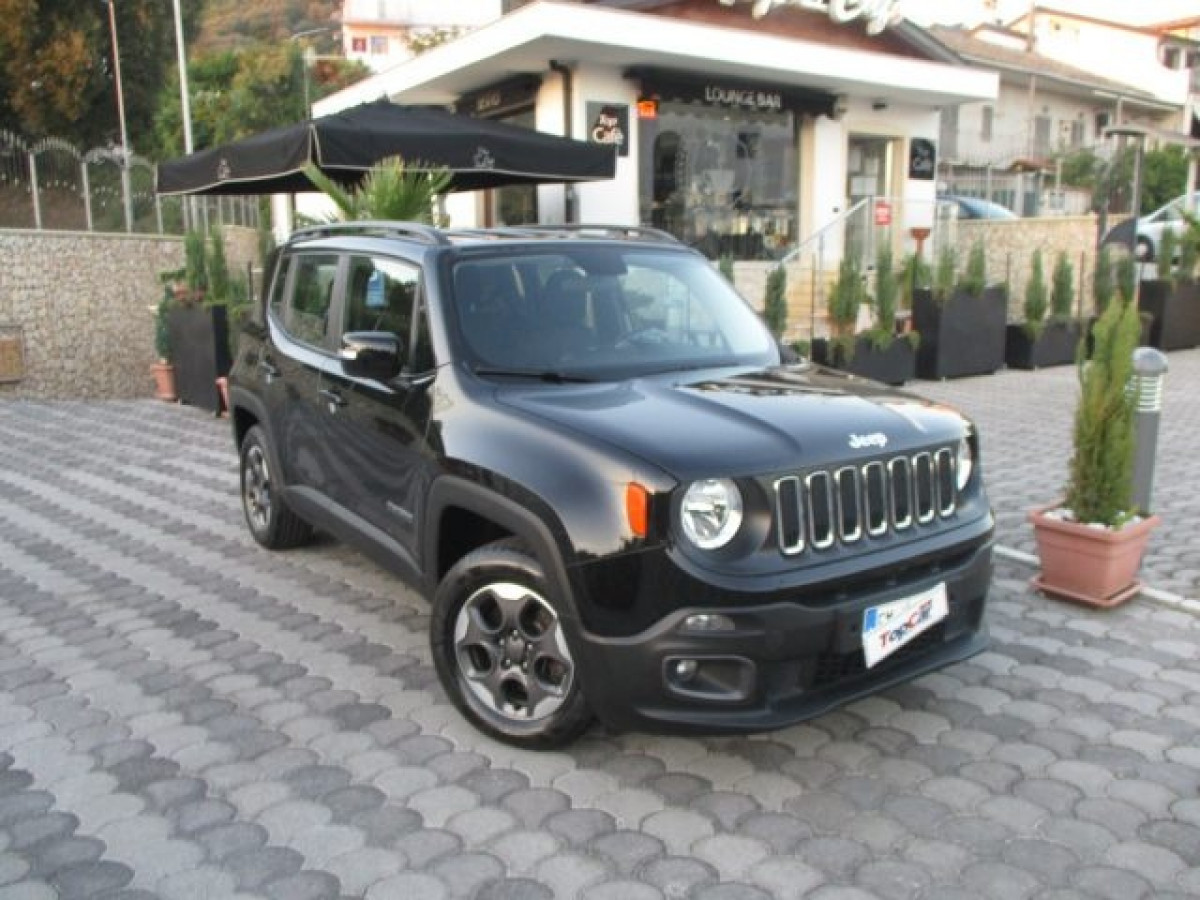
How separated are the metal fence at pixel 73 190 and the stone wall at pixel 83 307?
2.07 feet

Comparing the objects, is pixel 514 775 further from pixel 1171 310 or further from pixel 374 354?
pixel 1171 310

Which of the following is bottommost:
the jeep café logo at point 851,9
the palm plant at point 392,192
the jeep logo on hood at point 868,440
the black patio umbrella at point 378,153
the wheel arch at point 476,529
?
the wheel arch at point 476,529

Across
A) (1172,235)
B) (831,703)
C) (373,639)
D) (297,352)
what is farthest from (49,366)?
(1172,235)

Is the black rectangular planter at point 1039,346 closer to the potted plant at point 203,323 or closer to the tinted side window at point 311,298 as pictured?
the potted plant at point 203,323

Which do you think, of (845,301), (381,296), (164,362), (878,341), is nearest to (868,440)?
(381,296)

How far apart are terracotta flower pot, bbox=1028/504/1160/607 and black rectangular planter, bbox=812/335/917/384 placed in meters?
6.25

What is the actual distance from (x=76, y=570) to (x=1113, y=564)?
17.6 feet

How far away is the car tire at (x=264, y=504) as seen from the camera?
5.80m

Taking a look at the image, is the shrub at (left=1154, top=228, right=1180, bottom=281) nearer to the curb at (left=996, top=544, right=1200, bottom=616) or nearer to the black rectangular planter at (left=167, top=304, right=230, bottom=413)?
the curb at (left=996, top=544, right=1200, bottom=616)

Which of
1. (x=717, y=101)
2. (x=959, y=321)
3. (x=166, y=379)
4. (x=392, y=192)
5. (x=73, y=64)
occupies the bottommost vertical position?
(x=166, y=379)

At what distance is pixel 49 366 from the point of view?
14.9m

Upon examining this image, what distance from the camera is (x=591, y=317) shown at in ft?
13.9

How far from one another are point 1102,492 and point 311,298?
3929 mm

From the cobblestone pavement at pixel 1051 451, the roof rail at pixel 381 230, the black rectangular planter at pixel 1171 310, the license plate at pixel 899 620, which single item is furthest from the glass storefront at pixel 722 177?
the license plate at pixel 899 620
